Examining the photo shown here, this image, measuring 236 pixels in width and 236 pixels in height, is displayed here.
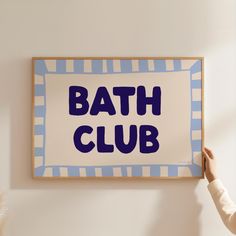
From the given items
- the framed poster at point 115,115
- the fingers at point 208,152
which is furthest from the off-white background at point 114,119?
the fingers at point 208,152

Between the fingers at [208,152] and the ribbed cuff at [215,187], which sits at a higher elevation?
the fingers at [208,152]

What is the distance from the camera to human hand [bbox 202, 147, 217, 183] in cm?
158

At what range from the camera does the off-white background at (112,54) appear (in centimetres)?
164

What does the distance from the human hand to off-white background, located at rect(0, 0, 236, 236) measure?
5 centimetres

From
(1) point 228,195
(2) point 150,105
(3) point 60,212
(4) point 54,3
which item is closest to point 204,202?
(1) point 228,195

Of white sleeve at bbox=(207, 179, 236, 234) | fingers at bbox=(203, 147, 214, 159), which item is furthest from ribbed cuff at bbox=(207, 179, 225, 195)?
fingers at bbox=(203, 147, 214, 159)

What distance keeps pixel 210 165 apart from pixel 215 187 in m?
0.09

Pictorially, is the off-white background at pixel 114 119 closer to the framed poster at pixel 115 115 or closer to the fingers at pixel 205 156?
the framed poster at pixel 115 115

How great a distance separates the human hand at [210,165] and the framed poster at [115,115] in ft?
0.13

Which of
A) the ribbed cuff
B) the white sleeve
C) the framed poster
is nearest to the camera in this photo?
the white sleeve

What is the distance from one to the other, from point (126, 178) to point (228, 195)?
1.32ft

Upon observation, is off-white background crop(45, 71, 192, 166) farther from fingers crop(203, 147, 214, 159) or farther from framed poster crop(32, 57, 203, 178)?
fingers crop(203, 147, 214, 159)

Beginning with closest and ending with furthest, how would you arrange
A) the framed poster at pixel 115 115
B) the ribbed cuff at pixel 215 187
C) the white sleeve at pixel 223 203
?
the white sleeve at pixel 223 203
the ribbed cuff at pixel 215 187
the framed poster at pixel 115 115

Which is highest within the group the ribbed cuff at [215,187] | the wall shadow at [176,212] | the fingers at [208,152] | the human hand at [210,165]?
the fingers at [208,152]
